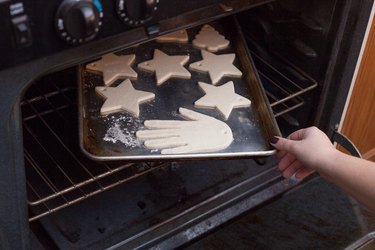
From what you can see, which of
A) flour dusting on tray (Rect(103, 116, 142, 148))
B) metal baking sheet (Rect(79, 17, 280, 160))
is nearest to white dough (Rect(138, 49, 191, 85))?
metal baking sheet (Rect(79, 17, 280, 160))

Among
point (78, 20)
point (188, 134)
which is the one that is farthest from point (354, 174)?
point (78, 20)

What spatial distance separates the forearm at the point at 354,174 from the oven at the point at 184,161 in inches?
5.2

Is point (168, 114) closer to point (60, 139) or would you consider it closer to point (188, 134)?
point (188, 134)

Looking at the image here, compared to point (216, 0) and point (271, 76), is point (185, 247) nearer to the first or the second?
point (271, 76)

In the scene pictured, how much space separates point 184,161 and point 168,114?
0.31 feet

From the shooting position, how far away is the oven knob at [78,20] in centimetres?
71

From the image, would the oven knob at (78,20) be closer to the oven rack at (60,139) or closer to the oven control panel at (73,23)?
the oven control panel at (73,23)

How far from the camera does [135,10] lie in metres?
0.77

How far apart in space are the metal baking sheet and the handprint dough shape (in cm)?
1

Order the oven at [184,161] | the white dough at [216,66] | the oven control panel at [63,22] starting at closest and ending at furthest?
the oven control panel at [63,22]
the oven at [184,161]
the white dough at [216,66]

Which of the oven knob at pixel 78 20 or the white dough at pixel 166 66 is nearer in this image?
the oven knob at pixel 78 20

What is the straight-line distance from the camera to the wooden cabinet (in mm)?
1219

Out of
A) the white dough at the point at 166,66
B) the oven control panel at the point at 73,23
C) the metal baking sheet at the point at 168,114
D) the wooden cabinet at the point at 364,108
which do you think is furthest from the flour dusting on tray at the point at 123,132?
the wooden cabinet at the point at 364,108

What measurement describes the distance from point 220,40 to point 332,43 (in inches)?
10.4
